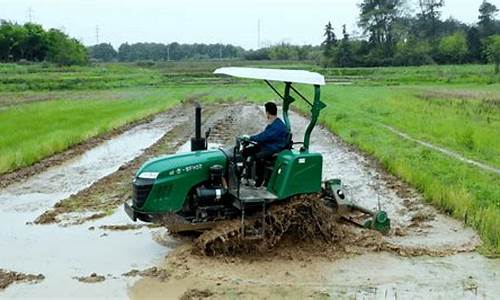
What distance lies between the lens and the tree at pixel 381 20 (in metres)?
83.9

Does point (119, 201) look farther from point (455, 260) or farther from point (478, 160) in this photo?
point (478, 160)

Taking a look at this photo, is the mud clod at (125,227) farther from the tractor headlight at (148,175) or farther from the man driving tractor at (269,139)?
the man driving tractor at (269,139)

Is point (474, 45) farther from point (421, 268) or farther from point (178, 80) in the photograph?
point (421, 268)

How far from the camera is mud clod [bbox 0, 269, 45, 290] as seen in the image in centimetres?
693

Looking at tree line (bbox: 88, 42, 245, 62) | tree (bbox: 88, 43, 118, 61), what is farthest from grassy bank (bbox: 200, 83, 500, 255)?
tree (bbox: 88, 43, 118, 61)

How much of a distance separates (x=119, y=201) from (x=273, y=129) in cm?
406

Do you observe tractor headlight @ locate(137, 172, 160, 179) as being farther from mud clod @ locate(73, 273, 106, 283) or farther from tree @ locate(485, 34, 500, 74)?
tree @ locate(485, 34, 500, 74)

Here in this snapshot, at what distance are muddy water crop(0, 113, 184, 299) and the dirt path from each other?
0.01 metres

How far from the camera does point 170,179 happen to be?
7.59 metres

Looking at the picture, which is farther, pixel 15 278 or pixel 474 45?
pixel 474 45

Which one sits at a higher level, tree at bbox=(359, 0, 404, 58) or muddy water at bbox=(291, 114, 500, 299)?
tree at bbox=(359, 0, 404, 58)

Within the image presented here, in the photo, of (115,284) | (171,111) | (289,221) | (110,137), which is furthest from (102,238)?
(171,111)

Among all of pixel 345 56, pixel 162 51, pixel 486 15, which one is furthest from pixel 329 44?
pixel 162 51

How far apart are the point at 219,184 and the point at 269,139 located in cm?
79
